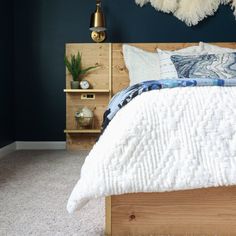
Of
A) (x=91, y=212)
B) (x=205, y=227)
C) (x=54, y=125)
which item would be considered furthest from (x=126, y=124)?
(x=54, y=125)

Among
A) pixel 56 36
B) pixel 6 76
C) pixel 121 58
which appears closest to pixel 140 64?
pixel 121 58

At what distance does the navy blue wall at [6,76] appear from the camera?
3377mm

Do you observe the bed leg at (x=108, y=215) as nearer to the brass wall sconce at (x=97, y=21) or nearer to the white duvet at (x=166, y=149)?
the white duvet at (x=166, y=149)

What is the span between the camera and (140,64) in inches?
135

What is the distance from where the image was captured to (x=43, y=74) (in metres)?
3.74

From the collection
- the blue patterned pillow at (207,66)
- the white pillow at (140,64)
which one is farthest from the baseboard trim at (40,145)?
the blue patterned pillow at (207,66)

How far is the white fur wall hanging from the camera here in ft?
12.1

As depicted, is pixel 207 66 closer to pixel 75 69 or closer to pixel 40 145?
pixel 75 69

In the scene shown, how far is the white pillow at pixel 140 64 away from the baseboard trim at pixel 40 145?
100 cm

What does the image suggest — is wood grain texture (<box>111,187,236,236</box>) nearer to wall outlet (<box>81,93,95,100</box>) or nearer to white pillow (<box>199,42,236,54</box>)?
white pillow (<box>199,42,236,54</box>)

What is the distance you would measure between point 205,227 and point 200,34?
2828 millimetres

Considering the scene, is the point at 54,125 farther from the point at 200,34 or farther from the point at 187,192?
the point at 187,192

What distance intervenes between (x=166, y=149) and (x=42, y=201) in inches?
35.1

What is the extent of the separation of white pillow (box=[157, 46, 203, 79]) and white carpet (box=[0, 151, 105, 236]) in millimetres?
1049
